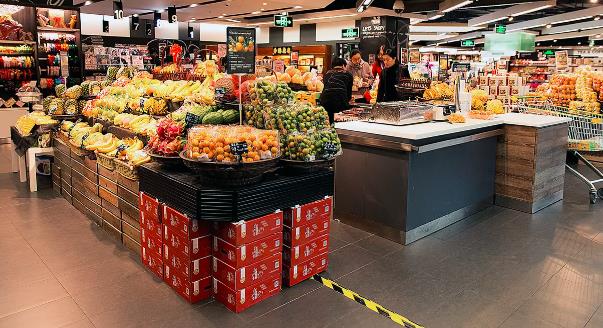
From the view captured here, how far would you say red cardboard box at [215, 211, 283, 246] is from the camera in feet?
10.7

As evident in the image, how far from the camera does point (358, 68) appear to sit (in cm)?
1045

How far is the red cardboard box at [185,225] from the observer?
3379 millimetres

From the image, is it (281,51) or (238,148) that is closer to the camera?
(238,148)

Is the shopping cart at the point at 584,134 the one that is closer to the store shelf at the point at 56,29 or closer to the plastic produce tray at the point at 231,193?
the plastic produce tray at the point at 231,193

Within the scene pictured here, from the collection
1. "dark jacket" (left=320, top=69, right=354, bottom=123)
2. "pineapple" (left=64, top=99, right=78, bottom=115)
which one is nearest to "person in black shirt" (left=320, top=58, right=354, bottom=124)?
"dark jacket" (left=320, top=69, right=354, bottom=123)

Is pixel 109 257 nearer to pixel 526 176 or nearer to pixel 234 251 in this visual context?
pixel 234 251

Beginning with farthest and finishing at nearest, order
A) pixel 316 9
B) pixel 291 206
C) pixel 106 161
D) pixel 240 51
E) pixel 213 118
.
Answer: pixel 316 9 < pixel 106 161 < pixel 213 118 < pixel 240 51 < pixel 291 206

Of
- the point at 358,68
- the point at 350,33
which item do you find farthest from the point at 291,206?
the point at 350,33

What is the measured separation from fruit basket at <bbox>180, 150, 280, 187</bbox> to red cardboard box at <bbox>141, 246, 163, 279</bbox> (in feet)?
3.06

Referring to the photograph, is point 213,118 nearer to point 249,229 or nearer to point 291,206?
point 291,206

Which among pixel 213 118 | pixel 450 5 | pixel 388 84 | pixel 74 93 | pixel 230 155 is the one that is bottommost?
pixel 230 155

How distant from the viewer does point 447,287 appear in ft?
12.5

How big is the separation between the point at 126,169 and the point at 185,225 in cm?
124

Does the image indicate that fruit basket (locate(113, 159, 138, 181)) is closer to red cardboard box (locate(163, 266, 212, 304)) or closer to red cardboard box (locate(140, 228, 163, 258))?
red cardboard box (locate(140, 228, 163, 258))
